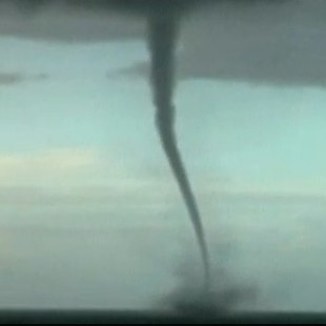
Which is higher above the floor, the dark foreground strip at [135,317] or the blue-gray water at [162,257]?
the blue-gray water at [162,257]

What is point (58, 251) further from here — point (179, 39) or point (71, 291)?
point (179, 39)

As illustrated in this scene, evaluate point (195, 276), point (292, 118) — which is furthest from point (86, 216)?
point (292, 118)

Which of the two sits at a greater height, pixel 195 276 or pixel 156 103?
pixel 156 103

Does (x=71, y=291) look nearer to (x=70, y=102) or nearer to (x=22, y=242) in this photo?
(x=22, y=242)

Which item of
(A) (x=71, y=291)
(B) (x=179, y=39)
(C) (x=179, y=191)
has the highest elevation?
(B) (x=179, y=39)

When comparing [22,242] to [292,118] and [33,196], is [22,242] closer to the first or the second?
[33,196]

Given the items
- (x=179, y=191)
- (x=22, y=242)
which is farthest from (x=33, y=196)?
(x=179, y=191)

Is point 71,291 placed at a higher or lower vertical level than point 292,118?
lower

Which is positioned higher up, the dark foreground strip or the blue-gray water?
the blue-gray water
